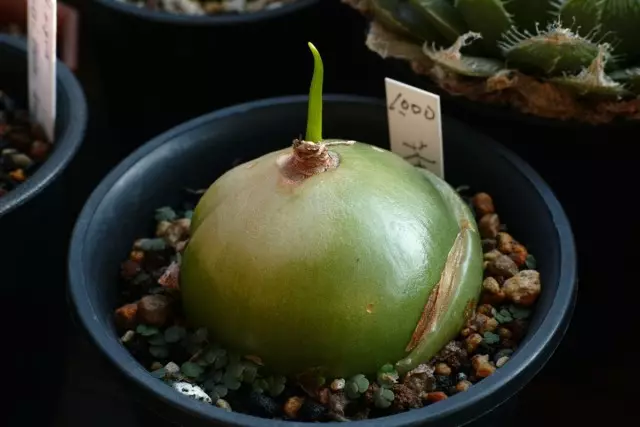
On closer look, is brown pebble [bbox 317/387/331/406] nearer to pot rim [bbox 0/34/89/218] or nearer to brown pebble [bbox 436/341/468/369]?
brown pebble [bbox 436/341/468/369]

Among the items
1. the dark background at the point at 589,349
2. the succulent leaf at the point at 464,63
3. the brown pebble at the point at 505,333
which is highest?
the succulent leaf at the point at 464,63

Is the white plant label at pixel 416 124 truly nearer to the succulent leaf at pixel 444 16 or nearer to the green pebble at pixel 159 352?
the succulent leaf at pixel 444 16

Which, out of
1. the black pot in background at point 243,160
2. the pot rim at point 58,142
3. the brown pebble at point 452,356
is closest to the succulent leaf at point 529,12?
the black pot in background at point 243,160

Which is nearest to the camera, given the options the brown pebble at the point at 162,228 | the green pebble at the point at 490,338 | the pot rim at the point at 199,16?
the green pebble at the point at 490,338

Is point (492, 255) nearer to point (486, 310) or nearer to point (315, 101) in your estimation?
point (486, 310)

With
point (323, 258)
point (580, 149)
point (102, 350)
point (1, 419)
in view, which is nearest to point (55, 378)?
point (1, 419)

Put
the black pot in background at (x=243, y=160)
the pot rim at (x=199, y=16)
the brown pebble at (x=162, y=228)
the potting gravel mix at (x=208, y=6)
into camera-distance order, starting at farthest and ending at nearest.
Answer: the potting gravel mix at (x=208, y=6)
the pot rim at (x=199, y=16)
the brown pebble at (x=162, y=228)
the black pot in background at (x=243, y=160)

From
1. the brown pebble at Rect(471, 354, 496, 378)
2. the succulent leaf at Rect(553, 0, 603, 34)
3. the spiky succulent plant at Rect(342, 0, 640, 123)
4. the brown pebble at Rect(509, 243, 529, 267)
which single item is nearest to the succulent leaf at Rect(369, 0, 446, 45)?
the spiky succulent plant at Rect(342, 0, 640, 123)

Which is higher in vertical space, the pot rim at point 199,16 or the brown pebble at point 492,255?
the pot rim at point 199,16

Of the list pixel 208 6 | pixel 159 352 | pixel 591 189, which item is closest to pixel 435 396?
pixel 159 352
